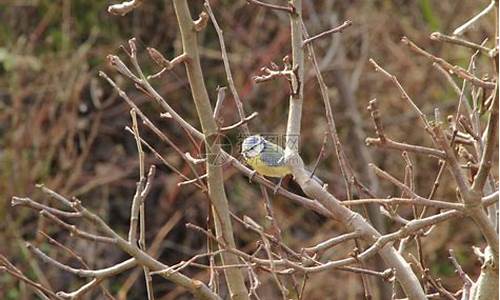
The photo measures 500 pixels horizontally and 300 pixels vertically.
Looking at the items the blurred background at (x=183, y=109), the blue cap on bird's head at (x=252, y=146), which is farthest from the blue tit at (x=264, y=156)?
the blurred background at (x=183, y=109)

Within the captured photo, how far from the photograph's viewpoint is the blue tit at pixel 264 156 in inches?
66.6

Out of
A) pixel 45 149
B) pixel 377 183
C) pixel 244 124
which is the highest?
pixel 244 124

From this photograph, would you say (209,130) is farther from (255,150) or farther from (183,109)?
(183,109)

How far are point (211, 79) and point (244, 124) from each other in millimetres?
3721

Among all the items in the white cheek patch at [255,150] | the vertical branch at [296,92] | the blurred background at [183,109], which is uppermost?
the vertical branch at [296,92]

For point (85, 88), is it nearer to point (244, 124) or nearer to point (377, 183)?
point (377, 183)

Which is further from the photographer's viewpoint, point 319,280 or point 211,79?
point 211,79

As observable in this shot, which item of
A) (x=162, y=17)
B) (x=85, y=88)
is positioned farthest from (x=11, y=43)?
(x=162, y=17)

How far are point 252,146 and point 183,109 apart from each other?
3.55m

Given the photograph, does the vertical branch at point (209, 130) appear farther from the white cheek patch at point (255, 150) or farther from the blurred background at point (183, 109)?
the blurred background at point (183, 109)

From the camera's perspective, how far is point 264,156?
1.73 meters

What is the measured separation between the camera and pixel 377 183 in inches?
185

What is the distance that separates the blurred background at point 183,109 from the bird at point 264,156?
9.39ft

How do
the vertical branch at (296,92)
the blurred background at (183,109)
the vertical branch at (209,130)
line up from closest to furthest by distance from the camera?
the vertical branch at (296,92)
the vertical branch at (209,130)
the blurred background at (183,109)
